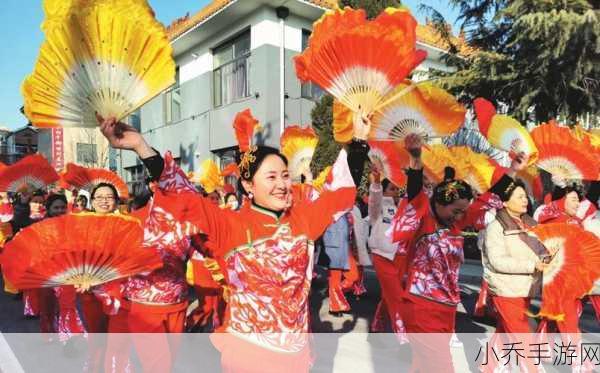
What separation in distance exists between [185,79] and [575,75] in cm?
1219

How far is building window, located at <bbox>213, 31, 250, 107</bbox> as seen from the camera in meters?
13.8

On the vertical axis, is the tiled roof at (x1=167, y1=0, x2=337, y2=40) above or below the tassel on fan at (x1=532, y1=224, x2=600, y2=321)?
above

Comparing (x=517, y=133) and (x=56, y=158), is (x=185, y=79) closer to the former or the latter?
(x=56, y=158)

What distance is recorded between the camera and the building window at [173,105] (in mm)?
17575

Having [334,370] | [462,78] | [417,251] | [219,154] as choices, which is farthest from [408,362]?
[219,154]

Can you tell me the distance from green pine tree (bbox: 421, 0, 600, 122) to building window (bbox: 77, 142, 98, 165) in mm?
15808

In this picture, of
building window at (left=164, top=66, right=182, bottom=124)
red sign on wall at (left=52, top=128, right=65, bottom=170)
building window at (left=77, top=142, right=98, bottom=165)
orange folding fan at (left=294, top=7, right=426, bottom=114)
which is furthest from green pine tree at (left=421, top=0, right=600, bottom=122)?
red sign on wall at (left=52, top=128, right=65, bottom=170)

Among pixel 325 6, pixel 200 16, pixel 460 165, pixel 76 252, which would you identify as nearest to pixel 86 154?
pixel 200 16

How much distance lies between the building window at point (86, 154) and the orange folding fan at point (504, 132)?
62.5ft

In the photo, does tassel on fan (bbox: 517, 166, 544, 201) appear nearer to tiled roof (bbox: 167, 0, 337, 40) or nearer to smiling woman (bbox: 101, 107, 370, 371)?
smiling woman (bbox: 101, 107, 370, 371)

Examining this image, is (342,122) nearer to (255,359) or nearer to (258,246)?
(258,246)

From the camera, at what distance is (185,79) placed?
16.6 m

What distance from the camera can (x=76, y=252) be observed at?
2.28 m

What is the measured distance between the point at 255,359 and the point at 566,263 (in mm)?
2762
